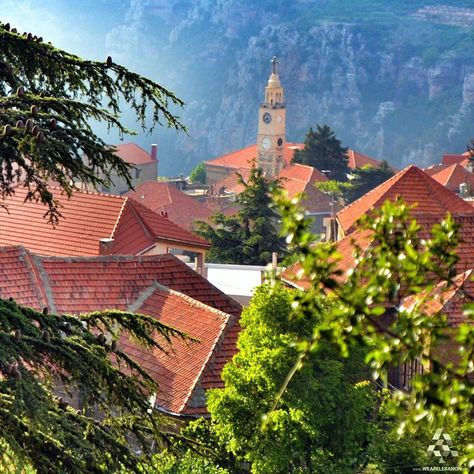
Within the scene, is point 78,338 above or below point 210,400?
above

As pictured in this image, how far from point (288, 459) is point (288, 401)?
2.65 ft

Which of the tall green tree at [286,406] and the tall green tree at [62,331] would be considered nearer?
the tall green tree at [62,331]

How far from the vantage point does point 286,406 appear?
18.9 meters

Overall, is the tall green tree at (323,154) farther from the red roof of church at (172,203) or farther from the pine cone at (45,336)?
the pine cone at (45,336)

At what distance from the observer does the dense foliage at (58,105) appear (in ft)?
29.1

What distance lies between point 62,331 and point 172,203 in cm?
8465

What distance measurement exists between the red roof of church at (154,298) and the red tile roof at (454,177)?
254 ft

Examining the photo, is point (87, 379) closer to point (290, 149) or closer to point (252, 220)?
point (252, 220)

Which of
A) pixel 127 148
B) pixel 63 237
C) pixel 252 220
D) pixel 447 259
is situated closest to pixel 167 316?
pixel 63 237

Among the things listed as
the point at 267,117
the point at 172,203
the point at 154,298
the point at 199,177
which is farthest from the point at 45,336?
the point at 199,177

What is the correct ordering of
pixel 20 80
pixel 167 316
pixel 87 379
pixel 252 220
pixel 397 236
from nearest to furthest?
pixel 397 236, pixel 87 379, pixel 20 80, pixel 167 316, pixel 252 220

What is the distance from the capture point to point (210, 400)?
1931 centimetres

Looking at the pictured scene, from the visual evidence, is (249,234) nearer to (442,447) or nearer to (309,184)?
(442,447)

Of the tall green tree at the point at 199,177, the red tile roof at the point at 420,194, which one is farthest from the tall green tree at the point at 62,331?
the tall green tree at the point at 199,177
